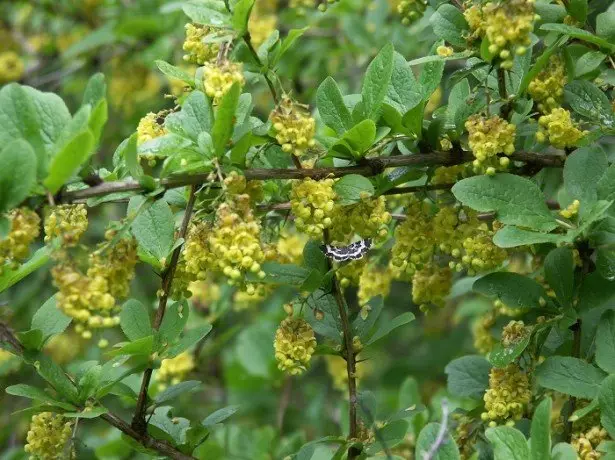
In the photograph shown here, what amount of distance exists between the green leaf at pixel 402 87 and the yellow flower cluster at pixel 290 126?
0.62 feet

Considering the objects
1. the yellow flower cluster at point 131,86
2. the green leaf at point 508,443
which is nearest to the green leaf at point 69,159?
the green leaf at point 508,443

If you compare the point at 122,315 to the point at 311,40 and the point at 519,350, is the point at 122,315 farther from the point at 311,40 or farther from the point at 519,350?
the point at 311,40

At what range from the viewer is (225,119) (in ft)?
3.75

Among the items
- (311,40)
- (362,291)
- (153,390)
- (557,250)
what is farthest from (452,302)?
(557,250)

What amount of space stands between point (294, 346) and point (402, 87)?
1.33ft

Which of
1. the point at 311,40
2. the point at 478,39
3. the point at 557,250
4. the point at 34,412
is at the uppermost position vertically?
the point at 478,39

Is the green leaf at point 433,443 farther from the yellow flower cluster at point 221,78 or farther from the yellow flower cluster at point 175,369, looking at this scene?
the yellow flower cluster at point 175,369

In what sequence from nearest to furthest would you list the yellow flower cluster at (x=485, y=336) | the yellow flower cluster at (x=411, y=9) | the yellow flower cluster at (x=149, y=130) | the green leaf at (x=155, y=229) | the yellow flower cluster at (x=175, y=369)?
the yellow flower cluster at (x=149, y=130), the green leaf at (x=155, y=229), the yellow flower cluster at (x=411, y=9), the yellow flower cluster at (x=485, y=336), the yellow flower cluster at (x=175, y=369)

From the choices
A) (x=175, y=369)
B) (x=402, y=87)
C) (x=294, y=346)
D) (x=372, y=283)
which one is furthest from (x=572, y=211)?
(x=175, y=369)

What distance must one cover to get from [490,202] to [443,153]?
13 centimetres

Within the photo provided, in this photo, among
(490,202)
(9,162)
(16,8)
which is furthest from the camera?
(16,8)

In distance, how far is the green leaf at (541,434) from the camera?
110 centimetres

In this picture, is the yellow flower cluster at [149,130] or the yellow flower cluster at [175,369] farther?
the yellow flower cluster at [175,369]

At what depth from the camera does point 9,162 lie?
103 centimetres
